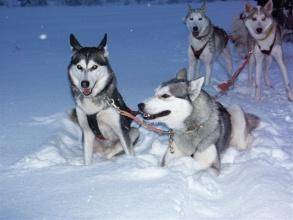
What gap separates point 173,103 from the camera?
127 inches

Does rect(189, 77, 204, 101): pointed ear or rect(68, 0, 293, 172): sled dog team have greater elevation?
rect(189, 77, 204, 101): pointed ear

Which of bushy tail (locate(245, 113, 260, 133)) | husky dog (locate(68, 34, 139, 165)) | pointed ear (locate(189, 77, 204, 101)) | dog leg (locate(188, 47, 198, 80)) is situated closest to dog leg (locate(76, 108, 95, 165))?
husky dog (locate(68, 34, 139, 165))

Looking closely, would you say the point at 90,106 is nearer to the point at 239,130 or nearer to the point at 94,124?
the point at 94,124

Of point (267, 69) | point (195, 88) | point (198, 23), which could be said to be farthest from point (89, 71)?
point (267, 69)

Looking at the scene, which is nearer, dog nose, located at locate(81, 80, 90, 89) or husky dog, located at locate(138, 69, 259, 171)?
husky dog, located at locate(138, 69, 259, 171)

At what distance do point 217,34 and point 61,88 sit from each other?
2473 millimetres

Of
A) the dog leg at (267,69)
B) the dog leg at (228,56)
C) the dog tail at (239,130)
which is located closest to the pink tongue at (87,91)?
the dog tail at (239,130)

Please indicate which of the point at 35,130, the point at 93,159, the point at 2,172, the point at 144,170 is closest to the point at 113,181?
the point at 144,170

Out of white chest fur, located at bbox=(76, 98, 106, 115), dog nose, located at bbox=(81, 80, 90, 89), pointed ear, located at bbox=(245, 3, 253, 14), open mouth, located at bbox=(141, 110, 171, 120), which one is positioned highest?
pointed ear, located at bbox=(245, 3, 253, 14)

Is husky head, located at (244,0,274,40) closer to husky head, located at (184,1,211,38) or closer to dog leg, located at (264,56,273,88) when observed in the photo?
dog leg, located at (264,56,273,88)

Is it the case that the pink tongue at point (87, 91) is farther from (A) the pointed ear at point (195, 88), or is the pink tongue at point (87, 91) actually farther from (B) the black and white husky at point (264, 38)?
(B) the black and white husky at point (264, 38)

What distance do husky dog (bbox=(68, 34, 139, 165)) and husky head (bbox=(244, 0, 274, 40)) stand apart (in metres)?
2.71

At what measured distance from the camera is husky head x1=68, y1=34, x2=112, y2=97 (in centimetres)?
353

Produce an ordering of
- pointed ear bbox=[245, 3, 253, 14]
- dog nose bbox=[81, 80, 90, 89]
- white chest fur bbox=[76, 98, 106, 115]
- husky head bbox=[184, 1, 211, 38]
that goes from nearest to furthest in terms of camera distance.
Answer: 1. dog nose bbox=[81, 80, 90, 89]
2. white chest fur bbox=[76, 98, 106, 115]
3. pointed ear bbox=[245, 3, 253, 14]
4. husky head bbox=[184, 1, 211, 38]
